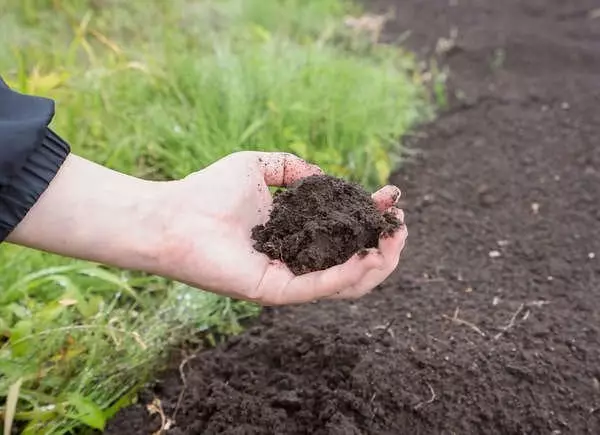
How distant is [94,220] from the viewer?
145 cm

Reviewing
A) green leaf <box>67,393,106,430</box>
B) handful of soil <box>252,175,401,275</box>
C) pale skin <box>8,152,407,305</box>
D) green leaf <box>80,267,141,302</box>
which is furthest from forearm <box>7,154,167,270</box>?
green leaf <box>80,267,141,302</box>

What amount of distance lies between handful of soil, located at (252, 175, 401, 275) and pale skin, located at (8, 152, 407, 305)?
3 cm

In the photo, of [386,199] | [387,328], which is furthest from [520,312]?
[386,199]

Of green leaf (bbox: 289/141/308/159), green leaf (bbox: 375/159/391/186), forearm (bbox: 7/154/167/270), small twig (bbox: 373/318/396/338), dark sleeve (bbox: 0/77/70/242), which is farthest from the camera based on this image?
green leaf (bbox: 375/159/391/186)

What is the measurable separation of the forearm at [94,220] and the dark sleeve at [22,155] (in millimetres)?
36

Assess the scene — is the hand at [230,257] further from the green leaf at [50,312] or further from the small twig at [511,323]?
the small twig at [511,323]

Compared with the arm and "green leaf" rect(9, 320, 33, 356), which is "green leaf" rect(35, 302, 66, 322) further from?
the arm

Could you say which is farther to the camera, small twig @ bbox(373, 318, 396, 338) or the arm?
small twig @ bbox(373, 318, 396, 338)

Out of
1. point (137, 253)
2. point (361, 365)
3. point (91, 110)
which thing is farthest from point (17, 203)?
point (91, 110)

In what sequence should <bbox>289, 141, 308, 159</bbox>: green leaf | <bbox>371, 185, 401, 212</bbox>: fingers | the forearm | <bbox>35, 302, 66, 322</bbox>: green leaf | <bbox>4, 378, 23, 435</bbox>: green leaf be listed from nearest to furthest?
the forearm
<bbox>4, 378, 23, 435</bbox>: green leaf
<bbox>371, 185, 401, 212</bbox>: fingers
<bbox>35, 302, 66, 322</bbox>: green leaf
<bbox>289, 141, 308, 159</bbox>: green leaf

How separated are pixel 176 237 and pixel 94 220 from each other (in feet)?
0.55

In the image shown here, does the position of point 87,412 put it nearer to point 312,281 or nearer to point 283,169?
point 312,281

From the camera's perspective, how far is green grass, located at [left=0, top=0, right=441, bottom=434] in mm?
1802

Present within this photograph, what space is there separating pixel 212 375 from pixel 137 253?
1.69 feet
